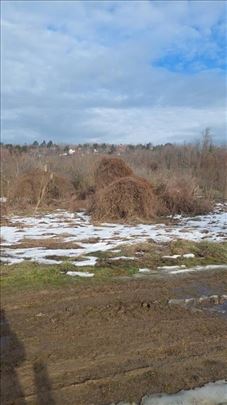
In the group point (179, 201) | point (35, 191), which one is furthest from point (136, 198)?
point (35, 191)

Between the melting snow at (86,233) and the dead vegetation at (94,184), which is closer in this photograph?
the melting snow at (86,233)

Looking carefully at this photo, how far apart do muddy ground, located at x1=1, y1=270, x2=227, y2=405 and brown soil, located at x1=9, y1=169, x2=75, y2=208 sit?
16880 mm

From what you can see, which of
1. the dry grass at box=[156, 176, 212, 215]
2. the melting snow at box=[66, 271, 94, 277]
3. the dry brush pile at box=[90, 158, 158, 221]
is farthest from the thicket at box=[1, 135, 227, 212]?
the melting snow at box=[66, 271, 94, 277]

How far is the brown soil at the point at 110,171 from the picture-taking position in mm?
21750

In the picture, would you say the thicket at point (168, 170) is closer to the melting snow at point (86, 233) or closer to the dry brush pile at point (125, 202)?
the dry brush pile at point (125, 202)

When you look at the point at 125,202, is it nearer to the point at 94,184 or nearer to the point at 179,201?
the point at 179,201

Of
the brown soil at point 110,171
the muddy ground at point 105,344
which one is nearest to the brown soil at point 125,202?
the brown soil at point 110,171

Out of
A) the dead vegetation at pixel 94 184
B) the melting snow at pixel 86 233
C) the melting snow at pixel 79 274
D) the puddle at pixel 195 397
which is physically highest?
the dead vegetation at pixel 94 184

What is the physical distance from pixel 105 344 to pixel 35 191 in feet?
65.5

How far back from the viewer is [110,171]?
2203 cm

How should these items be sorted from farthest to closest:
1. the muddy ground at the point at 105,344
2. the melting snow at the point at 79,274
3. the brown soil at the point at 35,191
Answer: the brown soil at the point at 35,191 < the melting snow at the point at 79,274 < the muddy ground at the point at 105,344

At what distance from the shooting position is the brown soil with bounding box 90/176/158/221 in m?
18.8

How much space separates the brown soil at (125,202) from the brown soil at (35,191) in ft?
18.0

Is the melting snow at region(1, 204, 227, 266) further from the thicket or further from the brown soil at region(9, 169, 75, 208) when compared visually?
the brown soil at region(9, 169, 75, 208)
